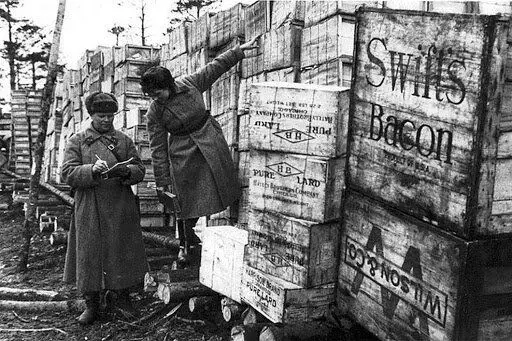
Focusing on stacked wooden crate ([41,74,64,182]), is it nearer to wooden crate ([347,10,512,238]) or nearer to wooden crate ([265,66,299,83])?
wooden crate ([265,66,299,83])

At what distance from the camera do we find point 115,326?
475cm

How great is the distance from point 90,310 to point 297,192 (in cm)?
261

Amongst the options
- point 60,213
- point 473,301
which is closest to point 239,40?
point 473,301

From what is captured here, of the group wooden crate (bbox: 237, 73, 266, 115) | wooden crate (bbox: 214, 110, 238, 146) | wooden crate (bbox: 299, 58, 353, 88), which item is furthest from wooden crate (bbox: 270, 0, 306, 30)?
wooden crate (bbox: 214, 110, 238, 146)

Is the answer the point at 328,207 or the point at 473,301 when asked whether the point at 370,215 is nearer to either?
the point at 328,207

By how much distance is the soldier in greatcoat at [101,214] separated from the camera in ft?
15.6

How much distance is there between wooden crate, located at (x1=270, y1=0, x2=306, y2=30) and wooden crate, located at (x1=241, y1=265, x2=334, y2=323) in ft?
6.78

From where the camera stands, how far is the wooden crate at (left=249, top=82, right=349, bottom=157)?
3139 mm

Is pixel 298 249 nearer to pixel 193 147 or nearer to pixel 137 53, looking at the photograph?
pixel 193 147

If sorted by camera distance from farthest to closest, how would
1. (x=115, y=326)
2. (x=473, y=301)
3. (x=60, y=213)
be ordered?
(x=60, y=213) → (x=115, y=326) → (x=473, y=301)

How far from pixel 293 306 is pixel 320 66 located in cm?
175

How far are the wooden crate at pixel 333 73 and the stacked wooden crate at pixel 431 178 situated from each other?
684 mm

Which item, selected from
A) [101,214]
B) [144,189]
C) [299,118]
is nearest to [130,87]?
[144,189]

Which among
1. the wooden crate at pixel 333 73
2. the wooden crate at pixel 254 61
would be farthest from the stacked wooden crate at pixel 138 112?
the wooden crate at pixel 333 73
